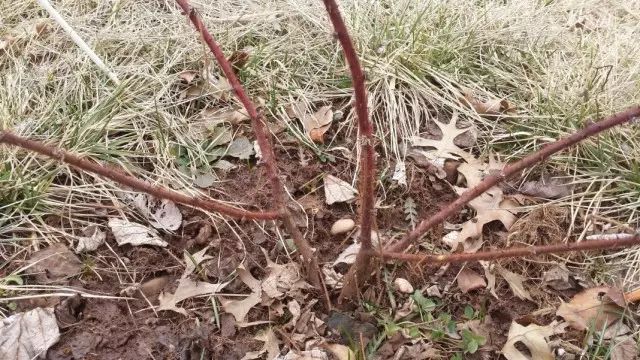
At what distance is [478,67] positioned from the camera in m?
2.67

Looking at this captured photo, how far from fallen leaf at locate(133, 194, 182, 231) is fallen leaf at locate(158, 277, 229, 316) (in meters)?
0.25

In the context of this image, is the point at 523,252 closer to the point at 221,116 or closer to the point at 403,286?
the point at 403,286

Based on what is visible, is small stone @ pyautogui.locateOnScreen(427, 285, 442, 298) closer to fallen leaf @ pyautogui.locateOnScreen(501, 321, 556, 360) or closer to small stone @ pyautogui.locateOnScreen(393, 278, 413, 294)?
small stone @ pyautogui.locateOnScreen(393, 278, 413, 294)

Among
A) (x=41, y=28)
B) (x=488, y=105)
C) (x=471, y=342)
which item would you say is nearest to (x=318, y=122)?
(x=488, y=105)

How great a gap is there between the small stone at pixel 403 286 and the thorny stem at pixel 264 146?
0.24m

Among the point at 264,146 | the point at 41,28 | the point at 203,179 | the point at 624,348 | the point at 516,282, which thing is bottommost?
the point at 624,348

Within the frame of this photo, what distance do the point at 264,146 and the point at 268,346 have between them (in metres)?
0.61

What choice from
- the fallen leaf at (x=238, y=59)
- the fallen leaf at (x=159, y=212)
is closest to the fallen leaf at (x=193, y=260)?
the fallen leaf at (x=159, y=212)

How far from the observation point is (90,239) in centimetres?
194

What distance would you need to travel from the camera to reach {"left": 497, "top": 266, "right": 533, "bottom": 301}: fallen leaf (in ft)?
6.11

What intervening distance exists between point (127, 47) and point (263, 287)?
145cm

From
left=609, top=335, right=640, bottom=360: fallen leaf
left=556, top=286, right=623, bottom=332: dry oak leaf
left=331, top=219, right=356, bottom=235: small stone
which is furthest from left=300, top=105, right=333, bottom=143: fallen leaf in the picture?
left=609, top=335, right=640, bottom=360: fallen leaf

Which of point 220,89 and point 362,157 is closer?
point 362,157

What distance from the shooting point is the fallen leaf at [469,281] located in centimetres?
186
